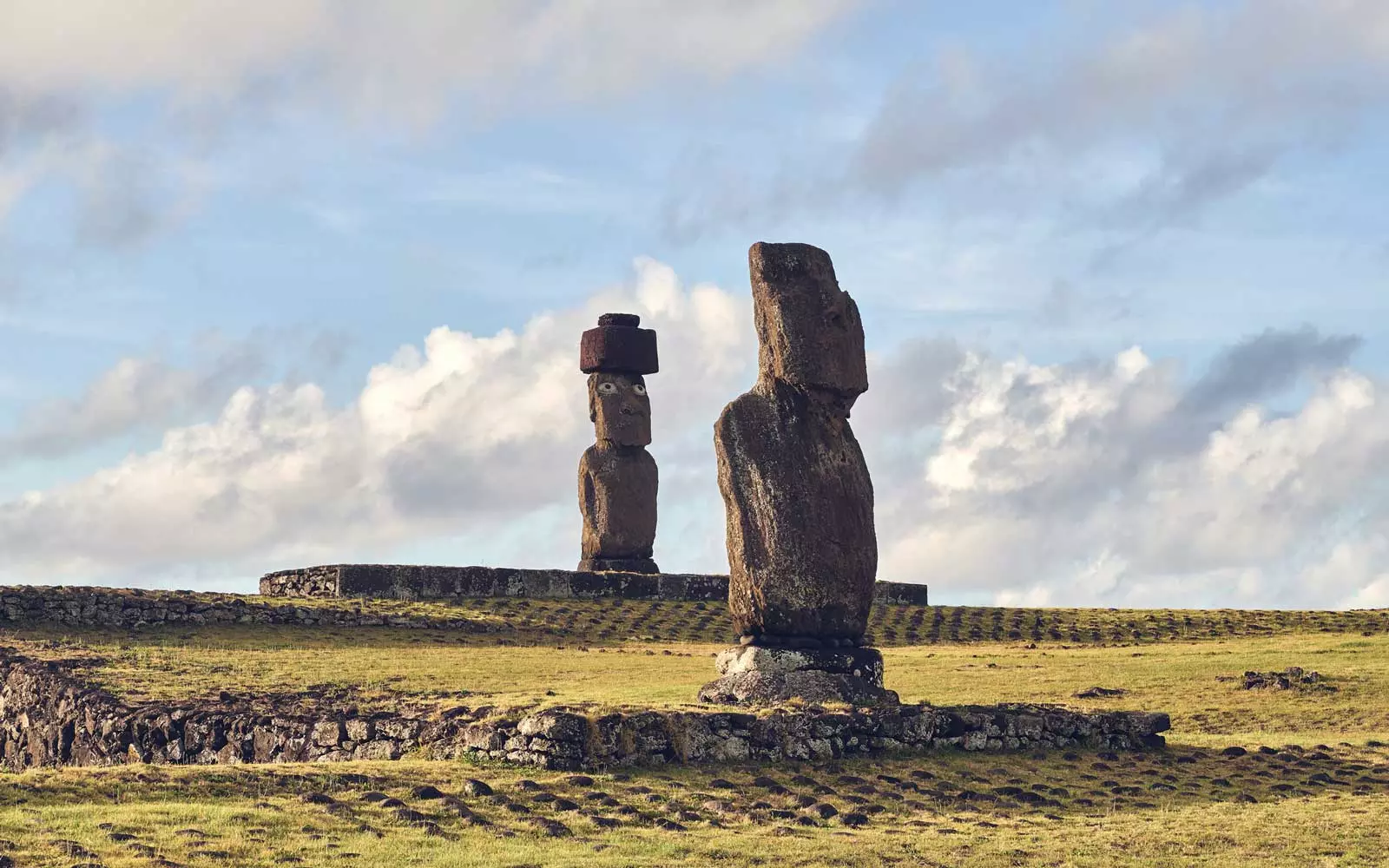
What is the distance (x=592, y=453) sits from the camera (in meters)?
44.6

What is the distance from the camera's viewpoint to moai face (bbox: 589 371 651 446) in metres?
44.3

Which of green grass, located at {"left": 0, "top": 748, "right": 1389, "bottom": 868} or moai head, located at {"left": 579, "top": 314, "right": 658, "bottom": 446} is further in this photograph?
moai head, located at {"left": 579, "top": 314, "right": 658, "bottom": 446}

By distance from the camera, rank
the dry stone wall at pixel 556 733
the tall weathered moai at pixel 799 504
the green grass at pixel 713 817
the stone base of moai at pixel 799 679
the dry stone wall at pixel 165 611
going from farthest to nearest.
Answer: the dry stone wall at pixel 165 611
the tall weathered moai at pixel 799 504
the stone base of moai at pixel 799 679
the dry stone wall at pixel 556 733
the green grass at pixel 713 817

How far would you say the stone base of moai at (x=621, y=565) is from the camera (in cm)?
4431

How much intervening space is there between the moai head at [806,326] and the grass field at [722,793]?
4465 millimetres

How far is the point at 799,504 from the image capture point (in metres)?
22.8

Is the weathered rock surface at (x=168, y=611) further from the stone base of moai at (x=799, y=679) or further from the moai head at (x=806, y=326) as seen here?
the moai head at (x=806, y=326)

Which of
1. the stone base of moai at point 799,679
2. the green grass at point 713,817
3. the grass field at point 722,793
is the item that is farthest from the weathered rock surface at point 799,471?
the green grass at point 713,817

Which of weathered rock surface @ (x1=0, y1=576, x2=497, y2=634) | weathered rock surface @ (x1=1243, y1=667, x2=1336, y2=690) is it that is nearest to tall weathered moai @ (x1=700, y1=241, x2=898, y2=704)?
weathered rock surface @ (x1=1243, y1=667, x2=1336, y2=690)

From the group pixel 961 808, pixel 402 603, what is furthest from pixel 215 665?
pixel 961 808

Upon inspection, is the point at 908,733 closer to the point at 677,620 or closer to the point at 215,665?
the point at 215,665

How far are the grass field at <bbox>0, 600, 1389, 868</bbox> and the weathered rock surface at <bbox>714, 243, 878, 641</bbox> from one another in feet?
6.86

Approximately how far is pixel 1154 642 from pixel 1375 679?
8459mm

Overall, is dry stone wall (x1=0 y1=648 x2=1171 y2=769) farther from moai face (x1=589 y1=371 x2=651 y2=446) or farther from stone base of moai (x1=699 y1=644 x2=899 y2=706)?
moai face (x1=589 y1=371 x2=651 y2=446)
